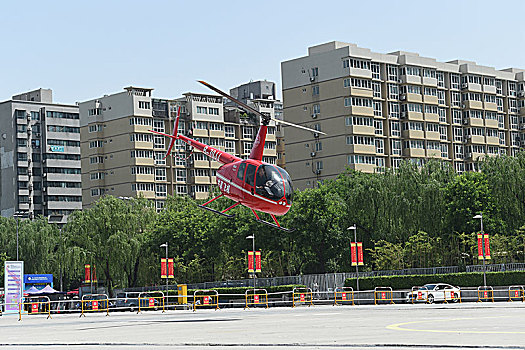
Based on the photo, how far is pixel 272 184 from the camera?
34.4 meters

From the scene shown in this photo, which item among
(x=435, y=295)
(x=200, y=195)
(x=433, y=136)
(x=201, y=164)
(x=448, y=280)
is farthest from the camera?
(x=201, y=164)

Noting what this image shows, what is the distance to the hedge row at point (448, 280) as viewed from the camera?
5831 centimetres

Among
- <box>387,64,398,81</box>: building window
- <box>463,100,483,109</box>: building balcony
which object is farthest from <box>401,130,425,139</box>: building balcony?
<box>463,100,483,109</box>: building balcony

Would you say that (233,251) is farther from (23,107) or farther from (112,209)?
(23,107)

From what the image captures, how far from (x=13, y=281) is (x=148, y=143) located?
61.7 m

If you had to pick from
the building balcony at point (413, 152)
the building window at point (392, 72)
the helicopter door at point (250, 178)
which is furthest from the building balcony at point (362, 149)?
the helicopter door at point (250, 178)

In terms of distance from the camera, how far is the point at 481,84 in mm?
117125

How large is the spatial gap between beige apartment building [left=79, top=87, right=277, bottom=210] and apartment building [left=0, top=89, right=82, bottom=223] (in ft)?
46.2

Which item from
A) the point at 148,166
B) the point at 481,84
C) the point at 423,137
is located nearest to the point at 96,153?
the point at 148,166

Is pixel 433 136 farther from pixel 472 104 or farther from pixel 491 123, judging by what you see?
pixel 491 123

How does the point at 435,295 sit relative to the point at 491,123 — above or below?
below

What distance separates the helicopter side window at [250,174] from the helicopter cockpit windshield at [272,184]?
0.82 ft

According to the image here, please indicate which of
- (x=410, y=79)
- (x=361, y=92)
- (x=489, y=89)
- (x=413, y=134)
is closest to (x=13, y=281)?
(x=361, y=92)

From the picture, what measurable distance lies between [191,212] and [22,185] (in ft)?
203
